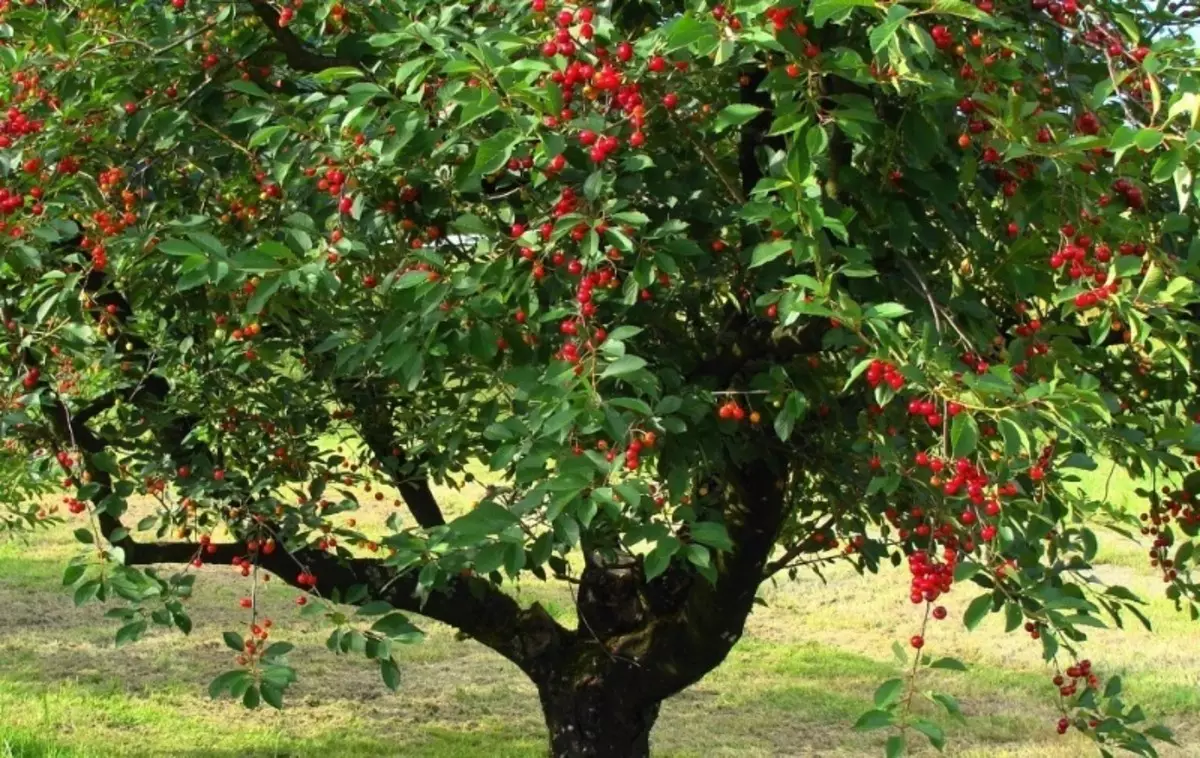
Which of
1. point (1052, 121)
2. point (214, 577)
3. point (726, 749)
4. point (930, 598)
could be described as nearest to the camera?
point (1052, 121)

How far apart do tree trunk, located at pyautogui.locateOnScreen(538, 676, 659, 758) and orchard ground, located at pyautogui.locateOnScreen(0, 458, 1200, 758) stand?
1908 mm

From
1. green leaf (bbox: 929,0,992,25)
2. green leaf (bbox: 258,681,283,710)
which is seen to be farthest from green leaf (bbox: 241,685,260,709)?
green leaf (bbox: 929,0,992,25)

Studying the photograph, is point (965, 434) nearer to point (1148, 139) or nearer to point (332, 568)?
point (1148, 139)

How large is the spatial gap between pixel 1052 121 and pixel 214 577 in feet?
31.4

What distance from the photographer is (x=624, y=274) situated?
2809 mm

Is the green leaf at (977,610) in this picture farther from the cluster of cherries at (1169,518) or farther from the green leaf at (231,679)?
the green leaf at (231,679)

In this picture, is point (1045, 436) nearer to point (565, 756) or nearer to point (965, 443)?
point (965, 443)

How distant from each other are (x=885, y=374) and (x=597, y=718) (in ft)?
9.37

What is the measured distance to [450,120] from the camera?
269 centimetres

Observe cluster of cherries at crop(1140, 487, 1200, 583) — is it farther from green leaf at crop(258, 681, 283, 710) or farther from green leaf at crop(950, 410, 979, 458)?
green leaf at crop(258, 681, 283, 710)

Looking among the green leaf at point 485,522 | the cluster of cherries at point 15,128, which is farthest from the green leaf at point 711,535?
the cluster of cherries at point 15,128

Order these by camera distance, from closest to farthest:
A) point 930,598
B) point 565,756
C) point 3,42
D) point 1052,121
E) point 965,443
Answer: point 965,443
point 1052,121
point 930,598
point 3,42
point 565,756

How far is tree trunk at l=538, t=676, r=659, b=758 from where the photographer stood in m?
4.73

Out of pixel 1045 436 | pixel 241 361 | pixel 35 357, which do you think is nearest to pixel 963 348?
pixel 1045 436
